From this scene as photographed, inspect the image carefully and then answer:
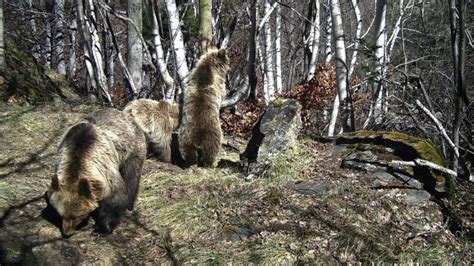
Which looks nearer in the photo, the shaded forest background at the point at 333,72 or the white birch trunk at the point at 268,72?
the shaded forest background at the point at 333,72

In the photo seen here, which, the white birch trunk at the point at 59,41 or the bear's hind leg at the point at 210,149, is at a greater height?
the white birch trunk at the point at 59,41

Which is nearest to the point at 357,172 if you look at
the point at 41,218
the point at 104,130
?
the point at 104,130

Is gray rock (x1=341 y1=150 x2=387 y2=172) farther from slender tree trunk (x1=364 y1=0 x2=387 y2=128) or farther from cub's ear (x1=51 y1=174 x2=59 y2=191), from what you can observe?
cub's ear (x1=51 y1=174 x2=59 y2=191)

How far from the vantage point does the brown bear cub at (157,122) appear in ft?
21.7

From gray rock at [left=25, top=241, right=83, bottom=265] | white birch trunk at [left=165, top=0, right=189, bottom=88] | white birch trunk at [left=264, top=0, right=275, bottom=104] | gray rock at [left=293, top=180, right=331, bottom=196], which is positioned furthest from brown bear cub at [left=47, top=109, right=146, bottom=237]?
white birch trunk at [left=264, top=0, right=275, bottom=104]

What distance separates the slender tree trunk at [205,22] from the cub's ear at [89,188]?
3.53m

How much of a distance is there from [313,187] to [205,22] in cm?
326

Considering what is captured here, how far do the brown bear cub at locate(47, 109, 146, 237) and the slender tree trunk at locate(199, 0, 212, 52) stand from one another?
93.3 inches

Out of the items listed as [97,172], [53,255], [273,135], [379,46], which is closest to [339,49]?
[379,46]

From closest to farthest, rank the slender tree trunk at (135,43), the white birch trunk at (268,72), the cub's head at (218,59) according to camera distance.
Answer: the cub's head at (218,59)
the slender tree trunk at (135,43)
the white birch trunk at (268,72)

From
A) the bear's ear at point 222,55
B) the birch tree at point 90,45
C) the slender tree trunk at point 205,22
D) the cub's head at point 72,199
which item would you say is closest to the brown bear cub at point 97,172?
the cub's head at point 72,199

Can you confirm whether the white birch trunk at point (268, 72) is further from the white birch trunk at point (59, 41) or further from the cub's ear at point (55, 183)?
the white birch trunk at point (59, 41)

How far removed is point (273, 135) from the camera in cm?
601

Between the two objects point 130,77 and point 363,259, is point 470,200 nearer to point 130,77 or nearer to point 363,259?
point 363,259
